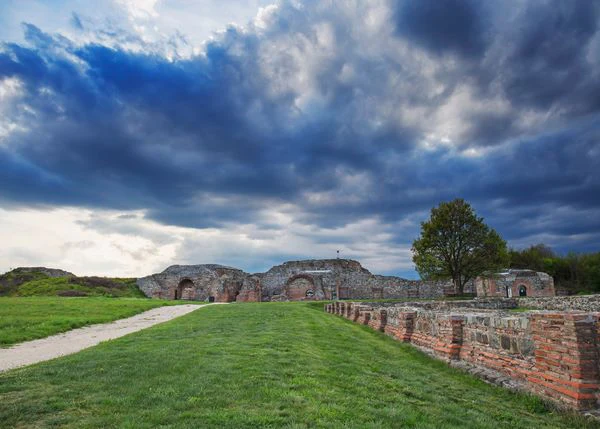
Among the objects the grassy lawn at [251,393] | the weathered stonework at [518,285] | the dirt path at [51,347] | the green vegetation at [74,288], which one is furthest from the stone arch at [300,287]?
the grassy lawn at [251,393]

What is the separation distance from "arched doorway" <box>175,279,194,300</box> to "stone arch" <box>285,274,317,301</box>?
12.8 metres

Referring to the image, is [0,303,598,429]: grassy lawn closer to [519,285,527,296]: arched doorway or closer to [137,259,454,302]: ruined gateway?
[137,259,454,302]: ruined gateway

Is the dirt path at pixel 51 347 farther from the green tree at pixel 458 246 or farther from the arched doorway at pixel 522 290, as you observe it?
the arched doorway at pixel 522 290

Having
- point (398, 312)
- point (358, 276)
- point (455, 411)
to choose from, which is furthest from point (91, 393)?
point (358, 276)

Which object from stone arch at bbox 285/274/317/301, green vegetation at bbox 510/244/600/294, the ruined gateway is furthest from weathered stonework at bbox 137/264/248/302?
green vegetation at bbox 510/244/600/294

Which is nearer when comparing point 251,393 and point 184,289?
point 251,393

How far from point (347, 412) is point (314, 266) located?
4776 centimetres

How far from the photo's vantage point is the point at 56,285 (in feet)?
139

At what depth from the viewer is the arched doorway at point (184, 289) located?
170 feet

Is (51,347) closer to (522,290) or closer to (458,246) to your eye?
(458,246)

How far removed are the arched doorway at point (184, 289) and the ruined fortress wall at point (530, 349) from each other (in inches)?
1787

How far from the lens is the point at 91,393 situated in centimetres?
528

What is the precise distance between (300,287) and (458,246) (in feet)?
69.1

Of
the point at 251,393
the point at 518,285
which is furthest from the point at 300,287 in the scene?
the point at 251,393
